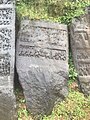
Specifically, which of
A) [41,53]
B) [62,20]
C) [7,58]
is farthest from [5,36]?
[62,20]

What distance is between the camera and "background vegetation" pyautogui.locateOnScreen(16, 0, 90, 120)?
239 inches

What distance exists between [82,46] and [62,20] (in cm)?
55

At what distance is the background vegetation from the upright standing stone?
252 mm

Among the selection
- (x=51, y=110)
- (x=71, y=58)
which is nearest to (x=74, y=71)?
(x=71, y=58)

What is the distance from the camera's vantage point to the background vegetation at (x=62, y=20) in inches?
239

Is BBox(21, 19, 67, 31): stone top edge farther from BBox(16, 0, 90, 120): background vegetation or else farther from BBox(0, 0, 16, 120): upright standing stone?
BBox(0, 0, 16, 120): upright standing stone

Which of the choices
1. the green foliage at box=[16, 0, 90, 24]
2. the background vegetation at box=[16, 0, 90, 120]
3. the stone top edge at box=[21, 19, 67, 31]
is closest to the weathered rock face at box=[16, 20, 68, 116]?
the stone top edge at box=[21, 19, 67, 31]

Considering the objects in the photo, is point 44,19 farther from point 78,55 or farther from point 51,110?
point 51,110

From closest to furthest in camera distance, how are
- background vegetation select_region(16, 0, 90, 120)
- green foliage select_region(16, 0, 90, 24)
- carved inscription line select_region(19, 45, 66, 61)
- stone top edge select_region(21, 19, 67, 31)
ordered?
background vegetation select_region(16, 0, 90, 120)
carved inscription line select_region(19, 45, 66, 61)
stone top edge select_region(21, 19, 67, 31)
green foliage select_region(16, 0, 90, 24)

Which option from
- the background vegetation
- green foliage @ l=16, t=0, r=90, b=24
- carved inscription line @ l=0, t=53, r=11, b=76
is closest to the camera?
carved inscription line @ l=0, t=53, r=11, b=76

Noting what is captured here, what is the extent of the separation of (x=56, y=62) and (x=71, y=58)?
46 centimetres

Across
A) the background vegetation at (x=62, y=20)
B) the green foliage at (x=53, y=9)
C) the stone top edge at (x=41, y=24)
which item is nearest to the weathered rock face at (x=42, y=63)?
the stone top edge at (x=41, y=24)

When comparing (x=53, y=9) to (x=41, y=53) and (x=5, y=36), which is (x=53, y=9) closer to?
(x=41, y=53)

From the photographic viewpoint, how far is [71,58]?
667 cm
